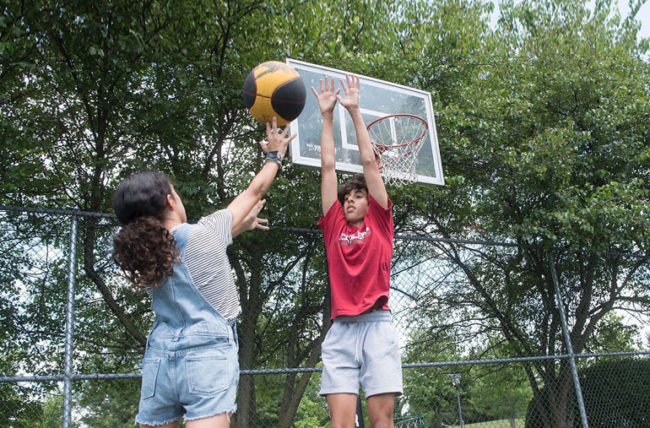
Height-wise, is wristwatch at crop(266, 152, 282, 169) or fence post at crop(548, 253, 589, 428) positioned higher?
wristwatch at crop(266, 152, 282, 169)

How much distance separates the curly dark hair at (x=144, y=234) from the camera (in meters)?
1.93

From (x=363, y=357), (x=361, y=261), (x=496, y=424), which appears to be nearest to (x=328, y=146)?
(x=361, y=261)

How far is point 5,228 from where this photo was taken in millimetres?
4723

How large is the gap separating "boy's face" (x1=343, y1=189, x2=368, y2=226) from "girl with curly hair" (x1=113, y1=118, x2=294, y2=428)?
134 centimetres

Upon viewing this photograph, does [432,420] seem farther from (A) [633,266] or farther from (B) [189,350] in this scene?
(B) [189,350]

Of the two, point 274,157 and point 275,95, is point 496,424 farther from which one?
point 274,157

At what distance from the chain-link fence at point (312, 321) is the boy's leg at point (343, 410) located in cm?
193

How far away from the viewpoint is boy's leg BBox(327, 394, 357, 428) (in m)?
2.90

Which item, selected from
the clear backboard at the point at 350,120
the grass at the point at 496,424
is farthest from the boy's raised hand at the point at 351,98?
the grass at the point at 496,424

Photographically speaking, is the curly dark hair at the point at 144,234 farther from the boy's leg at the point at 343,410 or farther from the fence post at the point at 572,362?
the fence post at the point at 572,362

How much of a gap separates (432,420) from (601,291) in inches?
591

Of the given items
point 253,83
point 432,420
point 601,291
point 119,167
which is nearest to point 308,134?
point 253,83

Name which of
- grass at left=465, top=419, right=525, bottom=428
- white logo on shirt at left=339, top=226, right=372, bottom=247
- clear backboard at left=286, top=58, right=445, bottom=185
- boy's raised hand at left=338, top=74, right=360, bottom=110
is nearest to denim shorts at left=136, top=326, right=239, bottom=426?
white logo on shirt at left=339, top=226, right=372, bottom=247

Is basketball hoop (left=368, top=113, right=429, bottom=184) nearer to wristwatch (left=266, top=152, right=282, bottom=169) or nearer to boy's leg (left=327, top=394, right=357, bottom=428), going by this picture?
wristwatch (left=266, top=152, right=282, bottom=169)
